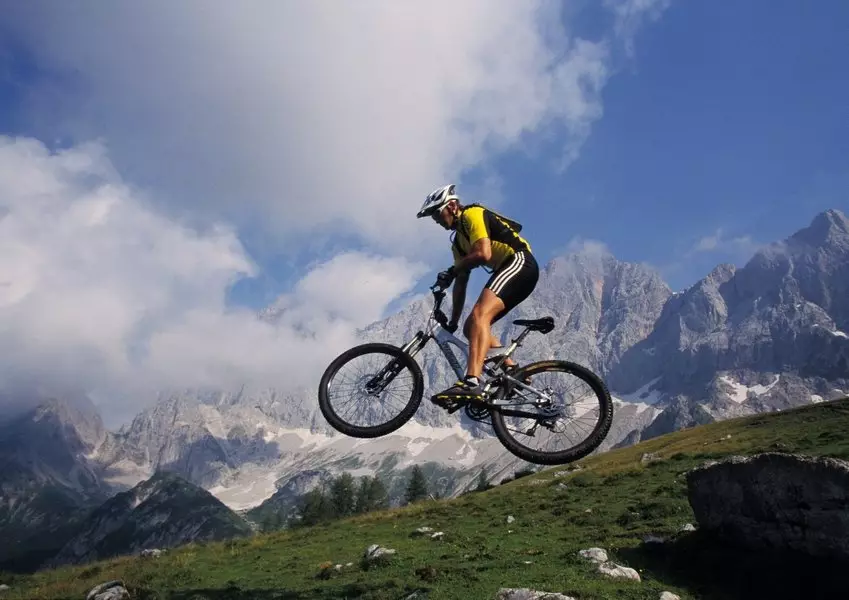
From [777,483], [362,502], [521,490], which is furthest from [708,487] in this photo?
[362,502]

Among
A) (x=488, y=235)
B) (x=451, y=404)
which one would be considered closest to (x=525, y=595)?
(x=451, y=404)

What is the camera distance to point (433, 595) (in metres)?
15.9

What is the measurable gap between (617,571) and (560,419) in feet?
27.7

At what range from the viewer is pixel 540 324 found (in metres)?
11.1

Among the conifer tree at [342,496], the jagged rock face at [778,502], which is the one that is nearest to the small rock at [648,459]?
the jagged rock face at [778,502]

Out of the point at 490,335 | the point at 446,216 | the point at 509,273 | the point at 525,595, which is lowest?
the point at 525,595

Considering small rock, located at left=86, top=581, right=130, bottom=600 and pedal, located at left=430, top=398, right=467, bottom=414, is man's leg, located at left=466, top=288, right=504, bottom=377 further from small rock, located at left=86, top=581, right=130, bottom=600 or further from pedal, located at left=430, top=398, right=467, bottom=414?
small rock, located at left=86, top=581, right=130, bottom=600

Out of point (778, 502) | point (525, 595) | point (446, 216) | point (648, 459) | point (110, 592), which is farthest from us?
point (648, 459)

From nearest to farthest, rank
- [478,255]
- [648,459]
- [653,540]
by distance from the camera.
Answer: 1. [478,255]
2. [653,540]
3. [648,459]

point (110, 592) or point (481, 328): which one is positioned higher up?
point (481, 328)

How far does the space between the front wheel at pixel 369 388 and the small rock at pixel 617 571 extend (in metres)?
9.08

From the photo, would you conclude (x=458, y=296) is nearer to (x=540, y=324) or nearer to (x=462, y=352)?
(x=462, y=352)

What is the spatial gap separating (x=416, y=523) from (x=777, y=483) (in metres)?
22.5

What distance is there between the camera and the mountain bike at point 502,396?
34.3ft
